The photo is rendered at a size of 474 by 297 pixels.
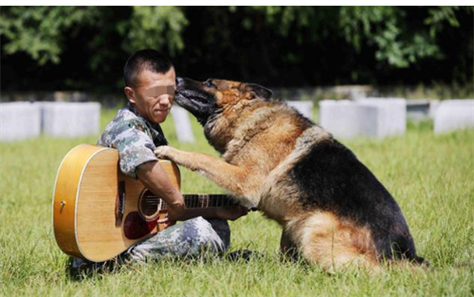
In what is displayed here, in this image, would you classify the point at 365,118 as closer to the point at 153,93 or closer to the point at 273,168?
the point at 273,168

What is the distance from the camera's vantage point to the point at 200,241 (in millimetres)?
4574

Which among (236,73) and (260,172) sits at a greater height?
(236,73)

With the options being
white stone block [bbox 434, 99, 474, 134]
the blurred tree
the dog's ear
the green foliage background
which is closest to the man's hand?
the dog's ear

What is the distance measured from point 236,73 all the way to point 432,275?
887 inches

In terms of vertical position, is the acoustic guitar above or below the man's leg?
above

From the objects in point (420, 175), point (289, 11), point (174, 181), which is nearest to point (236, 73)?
point (289, 11)

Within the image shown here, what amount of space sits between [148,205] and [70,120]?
9.55 meters

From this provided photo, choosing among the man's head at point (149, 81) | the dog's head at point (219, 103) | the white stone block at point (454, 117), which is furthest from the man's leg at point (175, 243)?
the white stone block at point (454, 117)

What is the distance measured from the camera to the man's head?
455 centimetres

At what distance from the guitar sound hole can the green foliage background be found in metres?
16.5

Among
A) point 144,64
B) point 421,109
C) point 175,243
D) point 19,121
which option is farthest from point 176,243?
point 421,109

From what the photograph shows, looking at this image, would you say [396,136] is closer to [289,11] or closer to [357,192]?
[357,192]

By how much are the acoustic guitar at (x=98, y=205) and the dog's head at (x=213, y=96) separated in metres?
0.58

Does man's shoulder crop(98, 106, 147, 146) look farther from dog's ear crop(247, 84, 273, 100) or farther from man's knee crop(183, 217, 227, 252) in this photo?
dog's ear crop(247, 84, 273, 100)
